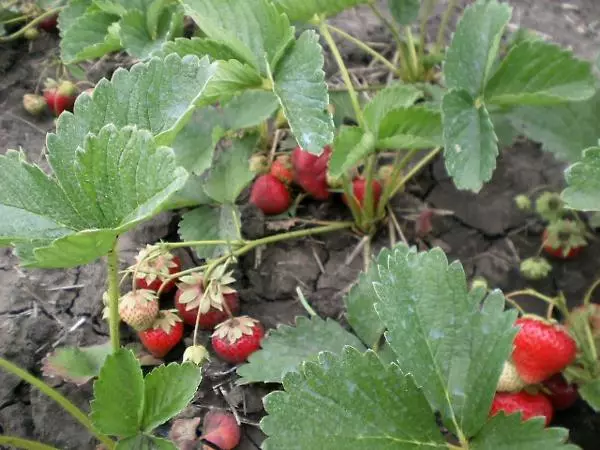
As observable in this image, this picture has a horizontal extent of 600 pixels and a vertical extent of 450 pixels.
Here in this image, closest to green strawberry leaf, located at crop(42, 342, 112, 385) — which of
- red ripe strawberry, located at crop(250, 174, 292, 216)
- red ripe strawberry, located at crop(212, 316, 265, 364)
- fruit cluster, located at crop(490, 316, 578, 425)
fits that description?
red ripe strawberry, located at crop(212, 316, 265, 364)

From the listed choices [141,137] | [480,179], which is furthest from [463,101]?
[141,137]

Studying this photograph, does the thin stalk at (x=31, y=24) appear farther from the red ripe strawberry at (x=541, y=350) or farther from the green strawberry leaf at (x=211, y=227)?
the red ripe strawberry at (x=541, y=350)

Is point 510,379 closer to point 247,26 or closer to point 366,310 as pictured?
point 366,310

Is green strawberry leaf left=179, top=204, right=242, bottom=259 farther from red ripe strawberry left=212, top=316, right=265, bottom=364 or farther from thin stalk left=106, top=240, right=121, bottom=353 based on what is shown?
thin stalk left=106, top=240, right=121, bottom=353

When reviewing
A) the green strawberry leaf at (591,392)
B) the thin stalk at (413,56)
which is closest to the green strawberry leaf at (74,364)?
the green strawberry leaf at (591,392)

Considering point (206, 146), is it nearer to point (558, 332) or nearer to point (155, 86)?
point (155, 86)

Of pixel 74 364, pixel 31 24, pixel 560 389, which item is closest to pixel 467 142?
pixel 560 389
